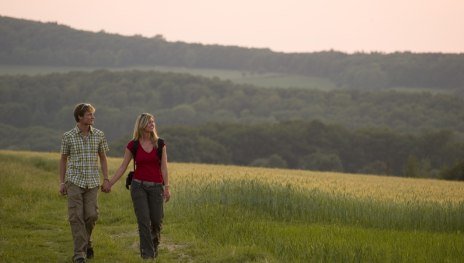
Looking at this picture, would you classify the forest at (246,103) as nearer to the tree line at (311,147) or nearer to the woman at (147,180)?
the tree line at (311,147)

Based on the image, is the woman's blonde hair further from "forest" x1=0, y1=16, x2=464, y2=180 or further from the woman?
"forest" x1=0, y1=16, x2=464, y2=180

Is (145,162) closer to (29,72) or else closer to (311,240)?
(311,240)

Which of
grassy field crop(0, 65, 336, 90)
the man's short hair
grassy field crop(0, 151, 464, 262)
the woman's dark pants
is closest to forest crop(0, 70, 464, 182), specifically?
grassy field crop(0, 65, 336, 90)

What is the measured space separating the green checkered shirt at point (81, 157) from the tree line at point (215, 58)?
386 feet

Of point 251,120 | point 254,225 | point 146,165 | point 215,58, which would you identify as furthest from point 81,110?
point 215,58

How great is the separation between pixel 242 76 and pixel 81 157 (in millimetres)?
136212

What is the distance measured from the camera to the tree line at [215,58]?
12862 centimetres

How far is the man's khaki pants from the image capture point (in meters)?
11.1

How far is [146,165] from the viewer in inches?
439

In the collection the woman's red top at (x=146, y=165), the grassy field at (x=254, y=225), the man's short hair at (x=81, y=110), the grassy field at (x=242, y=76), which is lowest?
the grassy field at (x=254, y=225)

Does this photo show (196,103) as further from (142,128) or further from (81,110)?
(142,128)

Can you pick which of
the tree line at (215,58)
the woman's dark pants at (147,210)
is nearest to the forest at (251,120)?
the tree line at (215,58)

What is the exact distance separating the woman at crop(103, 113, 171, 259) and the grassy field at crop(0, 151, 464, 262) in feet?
1.95

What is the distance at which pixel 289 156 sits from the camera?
87562 millimetres
